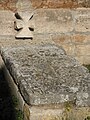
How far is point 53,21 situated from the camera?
5.31m

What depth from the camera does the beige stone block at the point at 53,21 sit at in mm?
5230

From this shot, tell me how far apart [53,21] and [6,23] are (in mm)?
626

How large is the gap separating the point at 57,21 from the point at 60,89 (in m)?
2.03

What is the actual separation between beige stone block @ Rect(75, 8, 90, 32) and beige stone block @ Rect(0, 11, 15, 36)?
0.89 m

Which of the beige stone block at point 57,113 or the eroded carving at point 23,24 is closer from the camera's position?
the beige stone block at point 57,113

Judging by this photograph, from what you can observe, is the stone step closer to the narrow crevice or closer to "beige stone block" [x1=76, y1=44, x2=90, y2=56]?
the narrow crevice

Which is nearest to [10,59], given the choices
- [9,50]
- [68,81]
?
[9,50]

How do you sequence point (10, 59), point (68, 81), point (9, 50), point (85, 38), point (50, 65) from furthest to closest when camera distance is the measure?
point (85, 38), point (9, 50), point (10, 59), point (50, 65), point (68, 81)

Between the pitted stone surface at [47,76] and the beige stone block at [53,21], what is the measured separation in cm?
75

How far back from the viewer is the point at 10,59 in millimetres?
4219

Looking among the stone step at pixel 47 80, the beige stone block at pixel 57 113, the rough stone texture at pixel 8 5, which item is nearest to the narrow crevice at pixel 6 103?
the stone step at pixel 47 80

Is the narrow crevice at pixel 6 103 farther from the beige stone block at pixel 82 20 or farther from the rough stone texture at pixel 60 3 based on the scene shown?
the beige stone block at pixel 82 20

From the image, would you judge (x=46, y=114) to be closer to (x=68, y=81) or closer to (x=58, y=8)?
(x=68, y=81)

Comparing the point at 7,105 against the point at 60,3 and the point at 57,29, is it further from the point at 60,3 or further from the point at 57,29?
the point at 60,3
